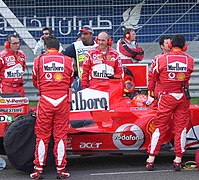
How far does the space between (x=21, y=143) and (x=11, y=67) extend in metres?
2.91

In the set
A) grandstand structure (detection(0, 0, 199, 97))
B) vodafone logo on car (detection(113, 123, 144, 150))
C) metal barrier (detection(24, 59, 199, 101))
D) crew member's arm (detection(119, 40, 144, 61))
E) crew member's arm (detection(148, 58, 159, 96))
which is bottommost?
vodafone logo on car (detection(113, 123, 144, 150))

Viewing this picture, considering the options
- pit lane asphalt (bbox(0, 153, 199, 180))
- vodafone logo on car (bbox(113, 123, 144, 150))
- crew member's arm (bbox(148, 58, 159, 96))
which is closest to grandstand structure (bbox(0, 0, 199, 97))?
pit lane asphalt (bbox(0, 153, 199, 180))

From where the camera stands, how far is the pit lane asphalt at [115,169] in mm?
8641

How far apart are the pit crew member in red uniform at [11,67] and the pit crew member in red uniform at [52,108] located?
2786 mm

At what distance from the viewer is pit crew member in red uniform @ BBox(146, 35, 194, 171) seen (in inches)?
350

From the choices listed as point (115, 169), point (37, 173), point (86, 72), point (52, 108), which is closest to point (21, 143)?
point (37, 173)

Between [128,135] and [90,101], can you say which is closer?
[128,135]

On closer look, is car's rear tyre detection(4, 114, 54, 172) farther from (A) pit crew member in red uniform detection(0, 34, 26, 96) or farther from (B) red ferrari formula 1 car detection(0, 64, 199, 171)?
(A) pit crew member in red uniform detection(0, 34, 26, 96)

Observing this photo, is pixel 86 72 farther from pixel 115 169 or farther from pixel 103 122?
pixel 115 169

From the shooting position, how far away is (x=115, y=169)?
9141mm

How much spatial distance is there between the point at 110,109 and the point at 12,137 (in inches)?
56.7

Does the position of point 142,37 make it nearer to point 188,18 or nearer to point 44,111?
point 188,18

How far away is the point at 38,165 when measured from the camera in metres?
8.47

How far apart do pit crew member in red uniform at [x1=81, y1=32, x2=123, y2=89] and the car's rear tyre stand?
1.51 m
